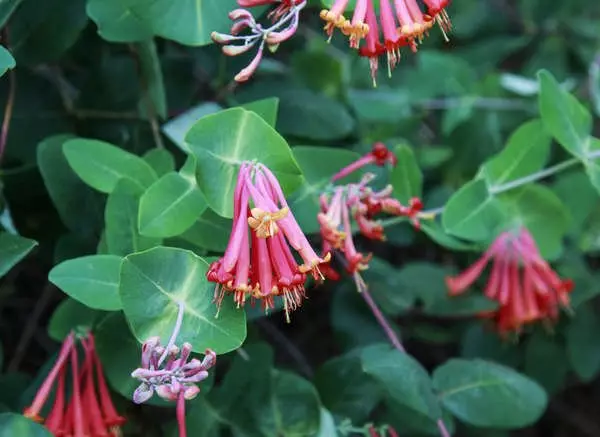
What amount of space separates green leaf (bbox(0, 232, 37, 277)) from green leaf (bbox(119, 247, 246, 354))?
0.14 metres

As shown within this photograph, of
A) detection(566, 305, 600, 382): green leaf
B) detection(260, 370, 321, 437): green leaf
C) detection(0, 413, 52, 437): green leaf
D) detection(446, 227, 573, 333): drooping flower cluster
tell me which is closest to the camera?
detection(0, 413, 52, 437): green leaf

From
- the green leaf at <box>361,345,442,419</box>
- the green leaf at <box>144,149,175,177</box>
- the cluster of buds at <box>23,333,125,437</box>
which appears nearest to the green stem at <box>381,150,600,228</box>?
the green leaf at <box>361,345,442,419</box>

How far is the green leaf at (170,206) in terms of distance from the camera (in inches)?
33.5

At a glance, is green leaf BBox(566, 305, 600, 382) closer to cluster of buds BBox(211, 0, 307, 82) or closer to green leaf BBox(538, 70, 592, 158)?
green leaf BBox(538, 70, 592, 158)

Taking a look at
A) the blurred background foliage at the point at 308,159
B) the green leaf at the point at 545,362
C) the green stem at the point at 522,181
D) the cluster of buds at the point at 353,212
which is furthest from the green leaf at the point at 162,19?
the green leaf at the point at 545,362

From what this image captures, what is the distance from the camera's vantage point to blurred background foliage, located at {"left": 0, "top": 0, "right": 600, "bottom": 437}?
1004 millimetres

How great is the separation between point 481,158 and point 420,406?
0.62m

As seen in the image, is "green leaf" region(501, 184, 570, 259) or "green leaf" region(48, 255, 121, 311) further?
"green leaf" region(501, 184, 570, 259)

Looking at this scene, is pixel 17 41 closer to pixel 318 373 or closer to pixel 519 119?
pixel 318 373

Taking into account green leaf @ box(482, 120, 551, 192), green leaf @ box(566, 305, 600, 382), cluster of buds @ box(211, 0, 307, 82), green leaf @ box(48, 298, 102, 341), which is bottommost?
green leaf @ box(566, 305, 600, 382)

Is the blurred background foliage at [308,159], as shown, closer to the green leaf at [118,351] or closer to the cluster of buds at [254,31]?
the green leaf at [118,351]

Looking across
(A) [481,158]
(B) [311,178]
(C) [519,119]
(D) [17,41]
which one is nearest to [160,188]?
(B) [311,178]

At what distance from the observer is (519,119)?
61.3 inches

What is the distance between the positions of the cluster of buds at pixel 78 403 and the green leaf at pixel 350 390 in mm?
300
